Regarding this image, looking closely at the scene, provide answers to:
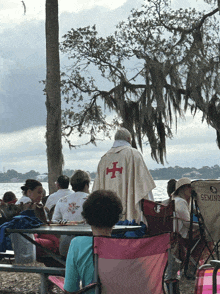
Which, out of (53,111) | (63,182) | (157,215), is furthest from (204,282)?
(53,111)

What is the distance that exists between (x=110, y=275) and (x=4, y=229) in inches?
65.1

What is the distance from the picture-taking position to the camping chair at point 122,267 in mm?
2279

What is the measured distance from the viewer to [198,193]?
443 centimetres

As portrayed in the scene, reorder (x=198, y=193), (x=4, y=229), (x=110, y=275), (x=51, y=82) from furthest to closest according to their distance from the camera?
(x=51, y=82) < (x=198, y=193) < (x=4, y=229) < (x=110, y=275)

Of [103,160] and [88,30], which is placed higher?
[88,30]

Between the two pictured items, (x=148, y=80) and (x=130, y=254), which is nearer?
(x=130, y=254)

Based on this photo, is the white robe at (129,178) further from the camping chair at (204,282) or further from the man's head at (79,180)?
the camping chair at (204,282)

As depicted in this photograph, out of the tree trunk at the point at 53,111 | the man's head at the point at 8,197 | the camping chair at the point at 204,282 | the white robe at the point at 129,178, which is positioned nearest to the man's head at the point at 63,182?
the white robe at the point at 129,178

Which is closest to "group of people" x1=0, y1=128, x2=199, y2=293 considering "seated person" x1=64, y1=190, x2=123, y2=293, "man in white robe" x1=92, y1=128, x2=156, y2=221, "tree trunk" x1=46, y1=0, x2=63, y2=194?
"man in white robe" x1=92, y1=128, x2=156, y2=221

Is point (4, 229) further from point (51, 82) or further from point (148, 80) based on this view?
point (148, 80)

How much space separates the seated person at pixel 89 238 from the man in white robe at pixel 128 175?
8.42 feet

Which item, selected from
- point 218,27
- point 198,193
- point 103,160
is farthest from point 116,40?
point 198,193

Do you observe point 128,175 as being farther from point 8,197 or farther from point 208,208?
point 8,197

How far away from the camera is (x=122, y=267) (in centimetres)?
228
